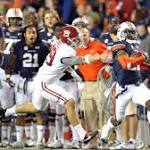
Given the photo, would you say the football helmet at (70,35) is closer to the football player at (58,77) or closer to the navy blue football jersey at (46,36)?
the football player at (58,77)

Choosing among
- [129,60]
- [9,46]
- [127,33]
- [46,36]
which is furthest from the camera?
[46,36]

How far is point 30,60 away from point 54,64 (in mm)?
938

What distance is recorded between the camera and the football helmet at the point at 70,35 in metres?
14.5

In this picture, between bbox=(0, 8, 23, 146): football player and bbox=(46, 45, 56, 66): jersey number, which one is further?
bbox=(0, 8, 23, 146): football player

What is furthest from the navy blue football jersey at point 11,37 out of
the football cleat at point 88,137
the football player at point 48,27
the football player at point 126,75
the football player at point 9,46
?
the football cleat at point 88,137

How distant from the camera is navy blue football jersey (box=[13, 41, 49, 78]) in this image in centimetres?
1545

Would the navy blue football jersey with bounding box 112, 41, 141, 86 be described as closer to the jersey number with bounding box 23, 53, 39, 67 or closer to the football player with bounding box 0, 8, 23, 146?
the jersey number with bounding box 23, 53, 39, 67

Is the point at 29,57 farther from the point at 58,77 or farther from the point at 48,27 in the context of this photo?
the point at 48,27

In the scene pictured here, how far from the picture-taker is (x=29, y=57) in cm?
1545

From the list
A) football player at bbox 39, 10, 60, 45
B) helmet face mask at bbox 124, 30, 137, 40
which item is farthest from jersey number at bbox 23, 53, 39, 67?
helmet face mask at bbox 124, 30, 137, 40

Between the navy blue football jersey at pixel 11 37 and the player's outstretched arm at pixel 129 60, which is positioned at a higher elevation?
the navy blue football jersey at pixel 11 37

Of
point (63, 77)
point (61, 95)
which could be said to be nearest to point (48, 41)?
point (63, 77)

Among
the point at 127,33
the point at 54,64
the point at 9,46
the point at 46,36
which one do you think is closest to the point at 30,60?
the point at 9,46

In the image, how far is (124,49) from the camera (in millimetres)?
14062
